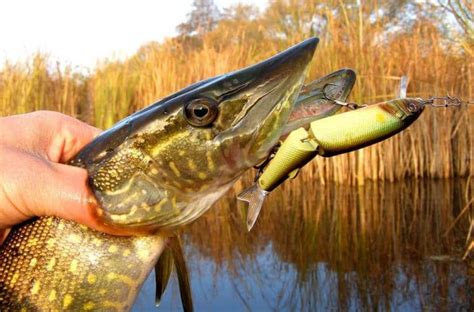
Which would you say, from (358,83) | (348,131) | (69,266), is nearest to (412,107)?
(348,131)

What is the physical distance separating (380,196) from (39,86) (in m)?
4.68

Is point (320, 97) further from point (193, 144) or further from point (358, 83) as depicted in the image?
point (358, 83)

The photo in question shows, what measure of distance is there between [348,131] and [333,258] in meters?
2.72

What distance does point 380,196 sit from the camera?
5750 millimetres

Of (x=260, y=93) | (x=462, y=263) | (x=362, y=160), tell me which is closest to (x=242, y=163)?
(x=260, y=93)

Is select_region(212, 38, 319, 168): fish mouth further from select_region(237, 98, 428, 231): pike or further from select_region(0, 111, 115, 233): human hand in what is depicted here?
select_region(0, 111, 115, 233): human hand

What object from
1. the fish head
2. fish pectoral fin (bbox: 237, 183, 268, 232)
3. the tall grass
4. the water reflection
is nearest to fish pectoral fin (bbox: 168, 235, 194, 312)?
the fish head

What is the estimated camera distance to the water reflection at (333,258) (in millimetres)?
2969

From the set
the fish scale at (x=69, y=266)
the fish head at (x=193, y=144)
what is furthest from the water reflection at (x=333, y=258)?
the fish head at (x=193, y=144)

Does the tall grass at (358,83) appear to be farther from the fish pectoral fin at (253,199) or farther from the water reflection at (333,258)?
the fish pectoral fin at (253,199)

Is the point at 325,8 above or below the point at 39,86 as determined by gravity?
above

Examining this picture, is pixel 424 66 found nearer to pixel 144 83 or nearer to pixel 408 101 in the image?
pixel 144 83

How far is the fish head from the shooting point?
118cm

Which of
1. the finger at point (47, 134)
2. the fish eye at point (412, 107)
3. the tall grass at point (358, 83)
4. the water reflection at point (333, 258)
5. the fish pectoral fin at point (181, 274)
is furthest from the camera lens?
the tall grass at point (358, 83)
